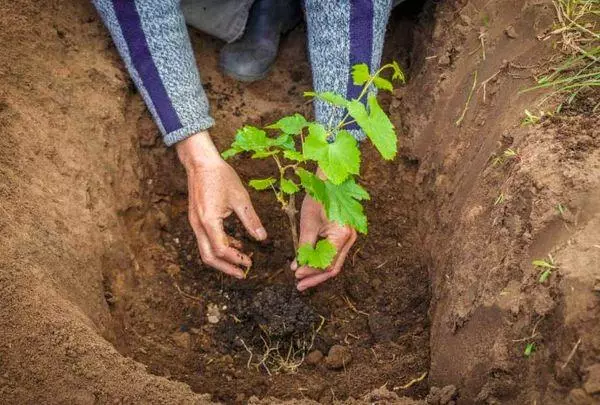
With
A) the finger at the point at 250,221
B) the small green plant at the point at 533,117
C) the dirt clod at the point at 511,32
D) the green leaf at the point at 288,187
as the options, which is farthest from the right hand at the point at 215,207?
the dirt clod at the point at 511,32

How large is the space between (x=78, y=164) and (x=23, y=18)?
557 mm

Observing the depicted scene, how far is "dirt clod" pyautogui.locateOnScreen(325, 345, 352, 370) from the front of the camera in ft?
5.85

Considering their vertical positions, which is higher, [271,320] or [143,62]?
[143,62]

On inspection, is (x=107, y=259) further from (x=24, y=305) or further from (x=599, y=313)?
(x=599, y=313)

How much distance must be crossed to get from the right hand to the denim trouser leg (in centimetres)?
55

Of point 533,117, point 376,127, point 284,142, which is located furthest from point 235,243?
point 533,117

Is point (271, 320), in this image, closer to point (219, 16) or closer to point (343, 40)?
point (343, 40)

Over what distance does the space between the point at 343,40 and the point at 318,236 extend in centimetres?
62

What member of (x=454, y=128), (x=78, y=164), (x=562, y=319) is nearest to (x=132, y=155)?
(x=78, y=164)

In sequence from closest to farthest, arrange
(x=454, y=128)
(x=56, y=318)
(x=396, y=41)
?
(x=56, y=318)
(x=454, y=128)
(x=396, y=41)

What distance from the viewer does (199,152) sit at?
203cm

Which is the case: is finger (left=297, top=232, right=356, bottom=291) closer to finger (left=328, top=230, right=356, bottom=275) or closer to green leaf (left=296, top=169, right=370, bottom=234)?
finger (left=328, top=230, right=356, bottom=275)

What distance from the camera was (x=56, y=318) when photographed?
1.49m

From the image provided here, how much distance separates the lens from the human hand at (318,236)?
1839mm
